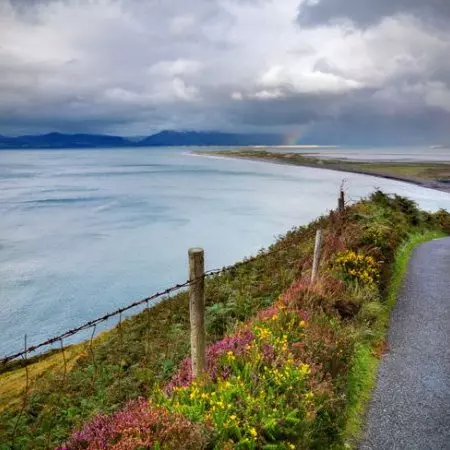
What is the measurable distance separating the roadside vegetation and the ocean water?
31.4 ft

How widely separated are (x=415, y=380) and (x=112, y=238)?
40.8m

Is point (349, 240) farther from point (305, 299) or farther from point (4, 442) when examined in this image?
point (4, 442)

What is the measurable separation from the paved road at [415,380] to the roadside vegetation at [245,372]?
0.29m

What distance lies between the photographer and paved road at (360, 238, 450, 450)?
6.12 metres

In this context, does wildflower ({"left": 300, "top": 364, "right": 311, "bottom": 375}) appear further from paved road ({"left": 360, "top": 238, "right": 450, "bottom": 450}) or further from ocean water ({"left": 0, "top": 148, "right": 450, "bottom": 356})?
ocean water ({"left": 0, "top": 148, "right": 450, "bottom": 356})

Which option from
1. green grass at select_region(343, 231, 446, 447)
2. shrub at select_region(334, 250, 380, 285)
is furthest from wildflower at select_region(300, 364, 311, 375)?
shrub at select_region(334, 250, 380, 285)

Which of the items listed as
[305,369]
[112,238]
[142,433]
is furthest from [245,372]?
[112,238]

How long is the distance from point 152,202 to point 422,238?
5642cm

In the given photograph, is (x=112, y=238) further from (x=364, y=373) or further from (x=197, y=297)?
(x=197, y=297)

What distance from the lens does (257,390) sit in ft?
18.9

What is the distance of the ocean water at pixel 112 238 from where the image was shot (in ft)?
85.7

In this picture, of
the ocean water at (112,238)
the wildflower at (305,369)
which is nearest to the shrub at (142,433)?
the wildflower at (305,369)

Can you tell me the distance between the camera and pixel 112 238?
45688 millimetres

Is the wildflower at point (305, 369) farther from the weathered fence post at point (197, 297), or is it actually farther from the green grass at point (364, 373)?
the weathered fence post at point (197, 297)
